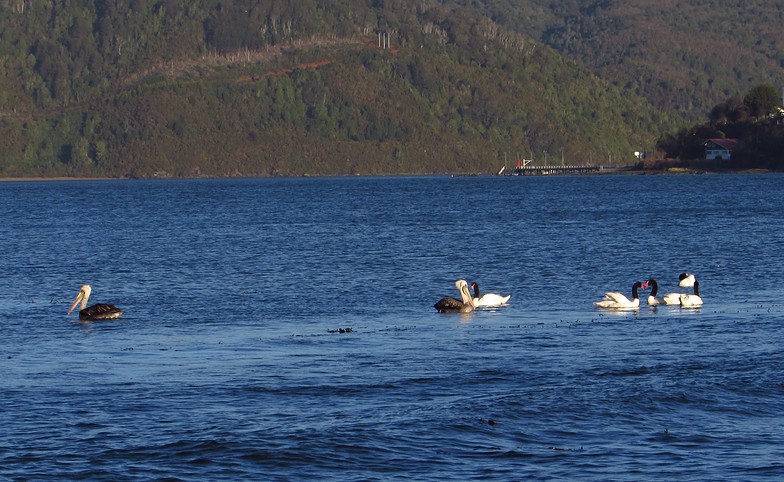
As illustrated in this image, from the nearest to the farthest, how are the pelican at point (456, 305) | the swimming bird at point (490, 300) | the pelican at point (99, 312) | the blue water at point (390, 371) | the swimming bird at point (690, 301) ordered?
the blue water at point (390, 371)
the pelican at point (99, 312)
the pelican at point (456, 305)
the swimming bird at point (690, 301)
the swimming bird at point (490, 300)

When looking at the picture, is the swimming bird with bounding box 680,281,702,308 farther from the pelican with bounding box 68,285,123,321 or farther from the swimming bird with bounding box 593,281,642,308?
the pelican with bounding box 68,285,123,321

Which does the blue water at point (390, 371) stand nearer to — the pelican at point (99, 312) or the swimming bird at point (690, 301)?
the swimming bird at point (690, 301)

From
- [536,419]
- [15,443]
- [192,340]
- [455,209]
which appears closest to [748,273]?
[192,340]

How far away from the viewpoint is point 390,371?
26047 mm

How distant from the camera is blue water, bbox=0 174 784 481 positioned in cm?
1956

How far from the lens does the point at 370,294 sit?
42000mm

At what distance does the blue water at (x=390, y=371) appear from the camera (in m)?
19.6

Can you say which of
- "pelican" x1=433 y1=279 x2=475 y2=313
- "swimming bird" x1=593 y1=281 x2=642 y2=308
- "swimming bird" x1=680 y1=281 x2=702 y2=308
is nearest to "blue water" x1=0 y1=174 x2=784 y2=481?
"swimming bird" x1=680 y1=281 x2=702 y2=308

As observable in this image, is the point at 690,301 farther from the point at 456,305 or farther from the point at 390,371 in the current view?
the point at 390,371

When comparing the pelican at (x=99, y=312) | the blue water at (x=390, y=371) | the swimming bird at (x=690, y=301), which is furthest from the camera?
the swimming bird at (x=690, y=301)

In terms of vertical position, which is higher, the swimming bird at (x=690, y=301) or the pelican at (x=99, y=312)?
the pelican at (x=99, y=312)

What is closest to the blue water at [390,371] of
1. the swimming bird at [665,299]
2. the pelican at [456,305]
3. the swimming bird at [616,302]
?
the swimming bird at [616,302]

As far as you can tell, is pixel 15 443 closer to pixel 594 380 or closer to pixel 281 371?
pixel 281 371

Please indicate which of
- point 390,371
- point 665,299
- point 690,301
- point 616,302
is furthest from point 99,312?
point 690,301
